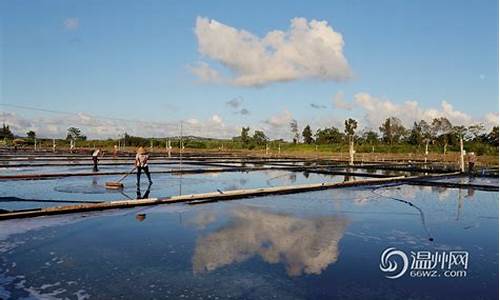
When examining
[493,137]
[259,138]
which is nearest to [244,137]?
[259,138]

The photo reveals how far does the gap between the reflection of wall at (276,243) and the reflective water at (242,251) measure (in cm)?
2

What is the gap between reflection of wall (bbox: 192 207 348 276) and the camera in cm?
558

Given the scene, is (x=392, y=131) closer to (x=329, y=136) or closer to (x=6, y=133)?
(x=329, y=136)

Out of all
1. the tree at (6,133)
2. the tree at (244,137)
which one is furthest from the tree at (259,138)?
the tree at (6,133)

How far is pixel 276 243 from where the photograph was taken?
662 centimetres

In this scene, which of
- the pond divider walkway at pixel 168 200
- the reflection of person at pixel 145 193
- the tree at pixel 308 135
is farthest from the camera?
the tree at pixel 308 135

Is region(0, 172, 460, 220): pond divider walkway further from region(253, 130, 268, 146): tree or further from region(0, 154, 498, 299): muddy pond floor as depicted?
region(253, 130, 268, 146): tree

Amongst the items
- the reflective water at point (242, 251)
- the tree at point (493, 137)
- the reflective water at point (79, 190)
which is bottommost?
the reflective water at point (242, 251)

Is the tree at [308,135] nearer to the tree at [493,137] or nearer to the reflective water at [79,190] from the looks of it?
the tree at [493,137]

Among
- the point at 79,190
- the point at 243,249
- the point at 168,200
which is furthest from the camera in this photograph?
the point at 79,190

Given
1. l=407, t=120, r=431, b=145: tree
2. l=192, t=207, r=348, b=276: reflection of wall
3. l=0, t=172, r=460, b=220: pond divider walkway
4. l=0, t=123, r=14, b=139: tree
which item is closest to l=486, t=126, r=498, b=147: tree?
l=407, t=120, r=431, b=145: tree

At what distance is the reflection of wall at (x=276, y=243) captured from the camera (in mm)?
5579

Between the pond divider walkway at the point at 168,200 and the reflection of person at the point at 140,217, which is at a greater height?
the pond divider walkway at the point at 168,200

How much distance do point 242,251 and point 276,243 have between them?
2.44ft
